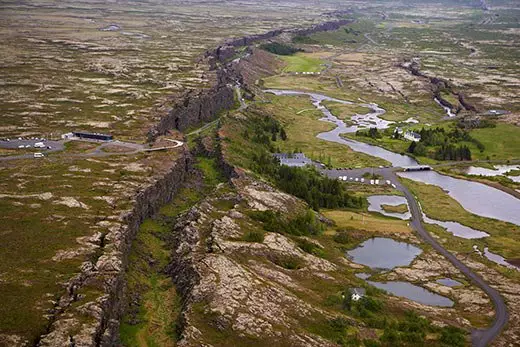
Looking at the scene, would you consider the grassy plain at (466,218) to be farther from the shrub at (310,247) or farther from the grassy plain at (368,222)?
Result: the shrub at (310,247)

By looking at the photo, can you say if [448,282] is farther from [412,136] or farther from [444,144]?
[412,136]

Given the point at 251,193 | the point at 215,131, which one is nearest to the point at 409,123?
the point at 215,131

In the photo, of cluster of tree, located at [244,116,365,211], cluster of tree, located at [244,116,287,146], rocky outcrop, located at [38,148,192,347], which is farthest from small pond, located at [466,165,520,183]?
rocky outcrop, located at [38,148,192,347]

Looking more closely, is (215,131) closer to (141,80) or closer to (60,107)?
(60,107)

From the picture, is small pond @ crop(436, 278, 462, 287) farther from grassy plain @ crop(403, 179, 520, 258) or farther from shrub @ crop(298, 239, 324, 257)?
shrub @ crop(298, 239, 324, 257)

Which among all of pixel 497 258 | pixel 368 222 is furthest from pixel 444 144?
pixel 497 258
